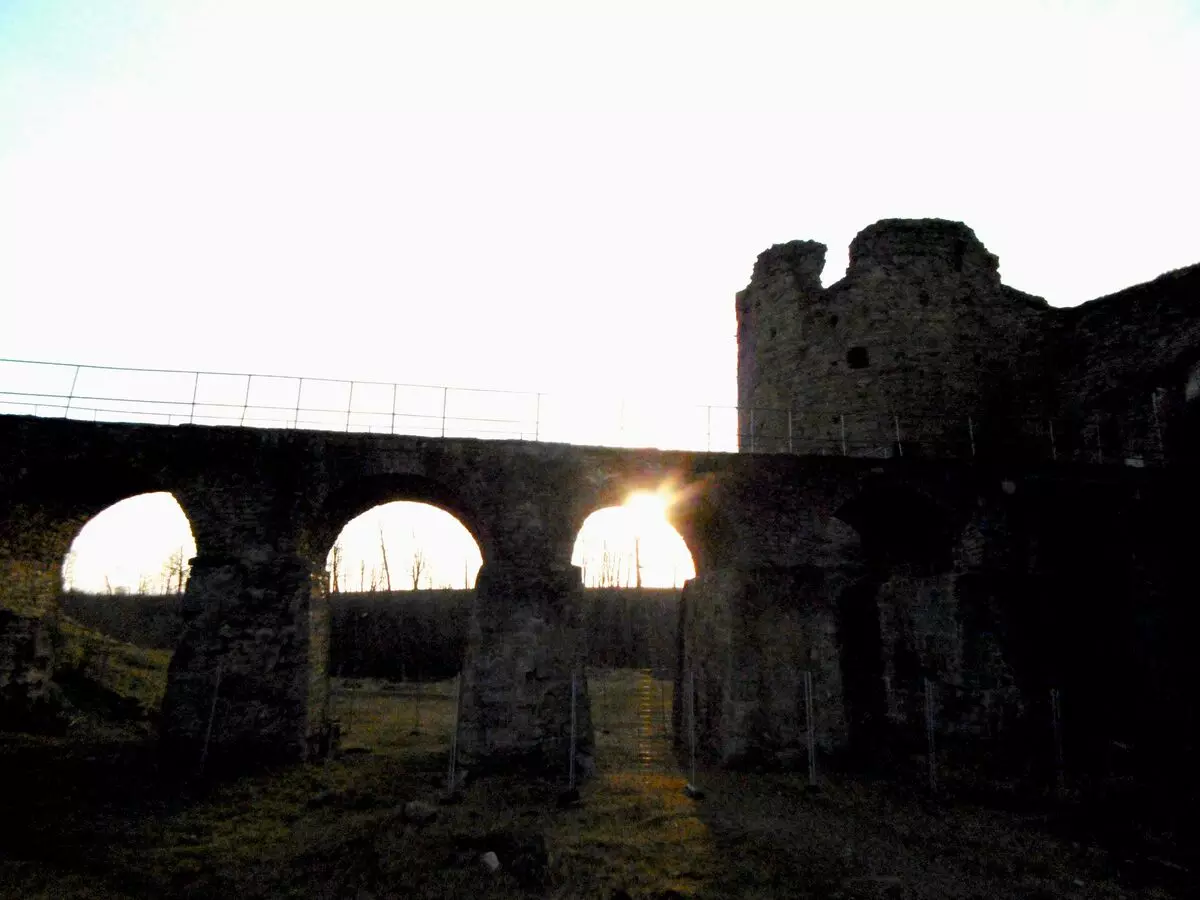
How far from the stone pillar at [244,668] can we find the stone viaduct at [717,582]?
38 mm

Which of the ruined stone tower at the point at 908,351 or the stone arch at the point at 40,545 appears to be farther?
the ruined stone tower at the point at 908,351

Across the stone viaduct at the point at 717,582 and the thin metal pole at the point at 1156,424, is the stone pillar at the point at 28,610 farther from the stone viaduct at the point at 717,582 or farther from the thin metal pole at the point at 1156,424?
the thin metal pole at the point at 1156,424

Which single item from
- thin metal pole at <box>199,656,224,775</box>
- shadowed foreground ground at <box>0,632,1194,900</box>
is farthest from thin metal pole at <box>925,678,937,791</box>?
thin metal pole at <box>199,656,224,775</box>

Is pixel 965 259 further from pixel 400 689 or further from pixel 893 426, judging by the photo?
pixel 400 689

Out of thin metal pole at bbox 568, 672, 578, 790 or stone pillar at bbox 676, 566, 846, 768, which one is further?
stone pillar at bbox 676, 566, 846, 768

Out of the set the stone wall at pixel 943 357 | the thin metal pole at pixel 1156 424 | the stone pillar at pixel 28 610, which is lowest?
the stone pillar at pixel 28 610

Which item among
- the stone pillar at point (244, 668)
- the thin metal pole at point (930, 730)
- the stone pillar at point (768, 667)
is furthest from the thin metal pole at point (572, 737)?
the thin metal pole at point (930, 730)

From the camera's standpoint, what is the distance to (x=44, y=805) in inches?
389

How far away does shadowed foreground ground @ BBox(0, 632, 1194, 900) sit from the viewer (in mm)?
7984

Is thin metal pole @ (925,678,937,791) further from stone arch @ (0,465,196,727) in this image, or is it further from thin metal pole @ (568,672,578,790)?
stone arch @ (0,465,196,727)

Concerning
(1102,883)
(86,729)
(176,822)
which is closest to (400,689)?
(86,729)

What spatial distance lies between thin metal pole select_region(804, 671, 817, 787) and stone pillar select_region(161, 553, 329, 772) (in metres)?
8.72

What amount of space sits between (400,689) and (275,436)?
20115 millimetres

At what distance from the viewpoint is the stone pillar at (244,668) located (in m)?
12.4
